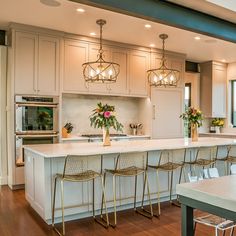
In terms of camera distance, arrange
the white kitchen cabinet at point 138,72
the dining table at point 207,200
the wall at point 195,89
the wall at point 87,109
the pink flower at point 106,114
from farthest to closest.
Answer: the wall at point 195,89, the white kitchen cabinet at point 138,72, the wall at point 87,109, the pink flower at point 106,114, the dining table at point 207,200

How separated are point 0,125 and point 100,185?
8.73 feet

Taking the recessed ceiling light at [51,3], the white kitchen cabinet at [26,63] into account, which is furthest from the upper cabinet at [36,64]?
the recessed ceiling light at [51,3]

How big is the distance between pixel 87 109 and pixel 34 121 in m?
1.44

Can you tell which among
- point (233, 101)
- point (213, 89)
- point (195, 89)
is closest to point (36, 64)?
point (195, 89)

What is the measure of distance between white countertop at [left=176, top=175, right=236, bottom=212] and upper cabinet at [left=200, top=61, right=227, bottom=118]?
6198 millimetres

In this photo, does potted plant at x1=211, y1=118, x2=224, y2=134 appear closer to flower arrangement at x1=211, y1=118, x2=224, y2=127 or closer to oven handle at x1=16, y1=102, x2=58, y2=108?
flower arrangement at x1=211, y1=118, x2=224, y2=127

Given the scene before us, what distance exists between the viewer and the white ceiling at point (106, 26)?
4141 millimetres

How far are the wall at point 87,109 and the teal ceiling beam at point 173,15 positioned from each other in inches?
124

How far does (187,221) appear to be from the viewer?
1.69m

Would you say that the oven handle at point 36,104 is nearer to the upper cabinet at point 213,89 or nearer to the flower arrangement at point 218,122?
the upper cabinet at point 213,89

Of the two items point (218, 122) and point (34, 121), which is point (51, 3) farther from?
point (218, 122)

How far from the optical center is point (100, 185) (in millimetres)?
3709

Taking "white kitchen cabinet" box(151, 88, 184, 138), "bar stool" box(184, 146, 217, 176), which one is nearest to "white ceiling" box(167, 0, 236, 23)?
"bar stool" box(184, 146, 217, 176)

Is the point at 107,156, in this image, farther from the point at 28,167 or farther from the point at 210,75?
the point at 210,75
